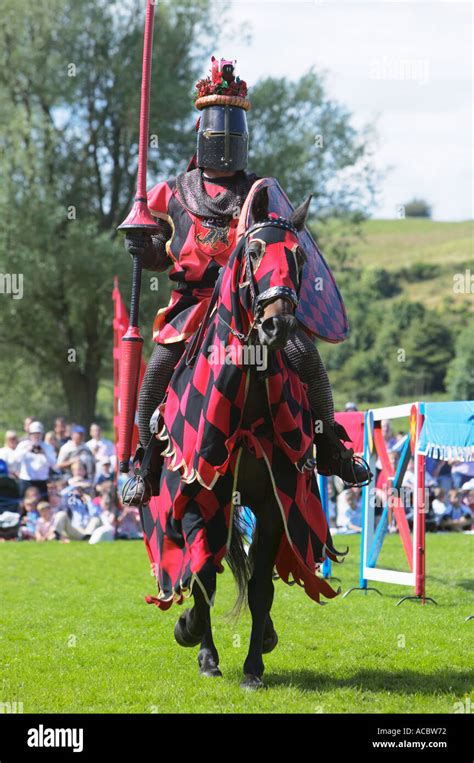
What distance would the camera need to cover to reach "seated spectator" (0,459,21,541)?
54.3 ft

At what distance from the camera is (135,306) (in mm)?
6836

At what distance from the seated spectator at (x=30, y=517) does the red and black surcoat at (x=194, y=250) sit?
10.6m

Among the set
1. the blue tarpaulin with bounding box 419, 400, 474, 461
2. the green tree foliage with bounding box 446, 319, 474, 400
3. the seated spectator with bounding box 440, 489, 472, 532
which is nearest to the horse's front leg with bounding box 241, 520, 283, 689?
the blue tarpaulin with bounding box 419, 400, 474, 461

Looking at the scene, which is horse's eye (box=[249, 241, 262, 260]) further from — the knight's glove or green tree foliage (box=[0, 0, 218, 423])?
green tree foliage (box=[0, 0, 218, 423])

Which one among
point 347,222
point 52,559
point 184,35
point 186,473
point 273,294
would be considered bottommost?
point 52,559

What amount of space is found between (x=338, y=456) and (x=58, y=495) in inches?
450

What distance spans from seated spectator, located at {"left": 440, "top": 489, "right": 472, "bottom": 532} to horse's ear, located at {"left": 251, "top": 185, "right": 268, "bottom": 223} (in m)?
13.9

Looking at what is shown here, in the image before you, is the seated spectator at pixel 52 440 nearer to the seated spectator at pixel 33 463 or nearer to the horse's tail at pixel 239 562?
the seated spectator at pixel 33 463

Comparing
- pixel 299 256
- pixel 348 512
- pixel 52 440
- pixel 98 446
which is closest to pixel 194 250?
pixel 299 256

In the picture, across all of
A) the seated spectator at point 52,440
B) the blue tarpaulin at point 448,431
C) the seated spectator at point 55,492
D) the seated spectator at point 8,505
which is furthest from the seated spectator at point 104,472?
the blue tarpaulin at point 448,431

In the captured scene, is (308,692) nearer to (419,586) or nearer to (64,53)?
(419,586)

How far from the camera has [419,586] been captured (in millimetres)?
10086
